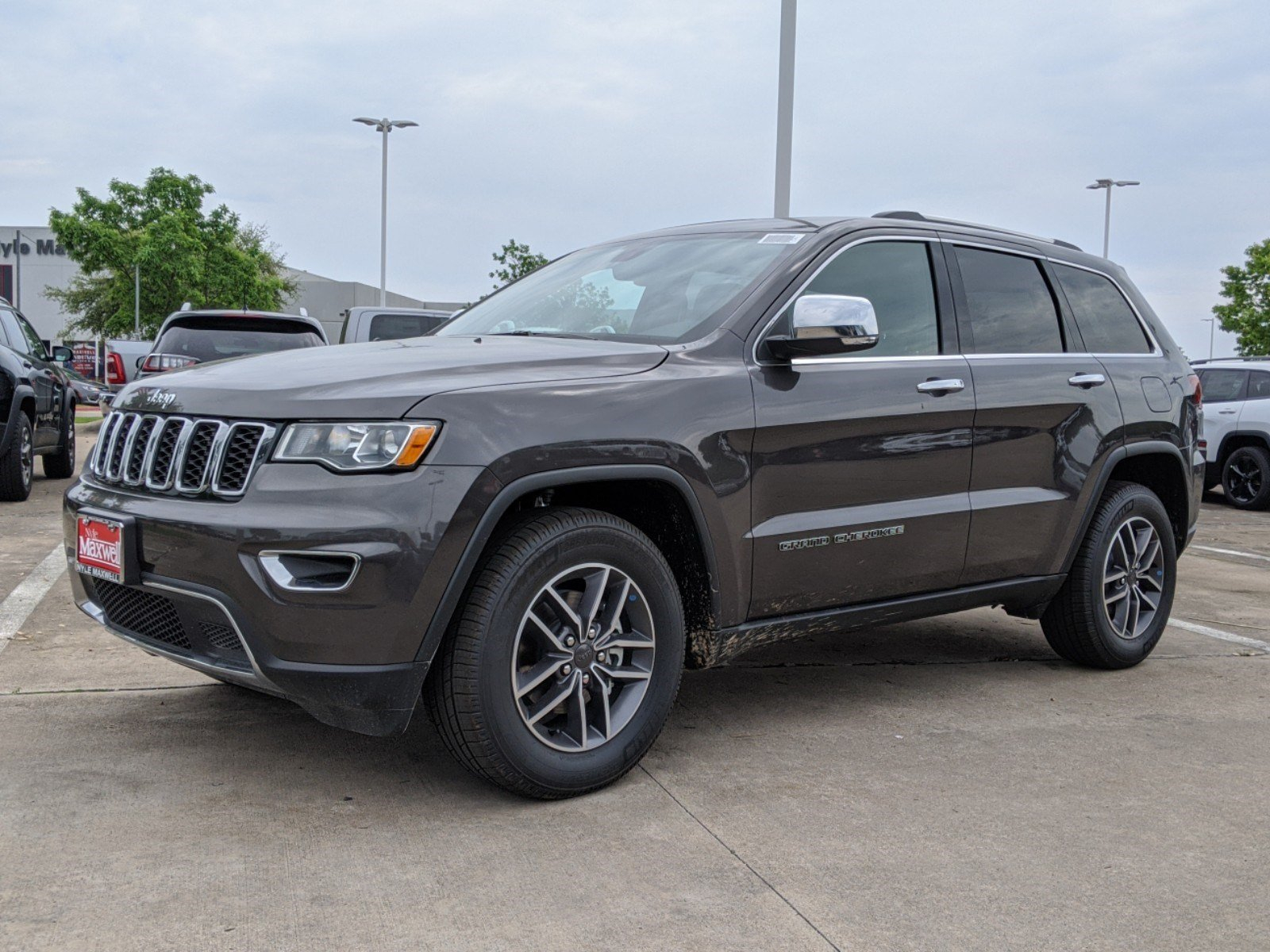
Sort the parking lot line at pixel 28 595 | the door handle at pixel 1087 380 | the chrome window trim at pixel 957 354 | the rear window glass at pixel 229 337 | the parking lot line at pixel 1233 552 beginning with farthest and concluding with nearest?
the rear window glass at pixel 229 337 < the parking lot line at pixel 1233 552 < the parking lot line at pixel 28 595 < the door handle at pixel 1087 380 < the chrome window trim at pixel 957 354

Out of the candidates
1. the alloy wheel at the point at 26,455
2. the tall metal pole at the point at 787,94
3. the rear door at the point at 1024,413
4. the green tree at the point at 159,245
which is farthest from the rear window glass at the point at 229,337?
the green tree at the point at 159,245

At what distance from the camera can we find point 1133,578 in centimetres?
540

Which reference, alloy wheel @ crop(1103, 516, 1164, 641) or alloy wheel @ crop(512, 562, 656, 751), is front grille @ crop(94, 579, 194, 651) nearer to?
alloy wheel @ crop(512, 562, 656, 751)

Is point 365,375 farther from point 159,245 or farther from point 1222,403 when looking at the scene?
point 159,245

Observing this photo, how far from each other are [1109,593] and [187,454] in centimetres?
369

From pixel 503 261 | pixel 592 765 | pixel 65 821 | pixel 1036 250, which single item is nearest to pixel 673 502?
pixel 592 765

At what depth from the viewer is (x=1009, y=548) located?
477 centimetres

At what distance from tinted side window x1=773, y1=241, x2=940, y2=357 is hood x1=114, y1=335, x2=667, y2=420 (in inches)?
33.4

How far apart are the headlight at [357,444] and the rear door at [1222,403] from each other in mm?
12830

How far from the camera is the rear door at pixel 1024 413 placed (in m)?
4.67

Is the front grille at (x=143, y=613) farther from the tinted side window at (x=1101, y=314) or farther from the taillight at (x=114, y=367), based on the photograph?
the taillight at (x=114, y=367)

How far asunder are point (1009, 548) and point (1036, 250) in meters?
1.30

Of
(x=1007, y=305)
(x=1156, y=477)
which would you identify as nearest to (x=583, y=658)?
(x=1007, y=305)

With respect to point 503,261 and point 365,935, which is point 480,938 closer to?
point 365,935
